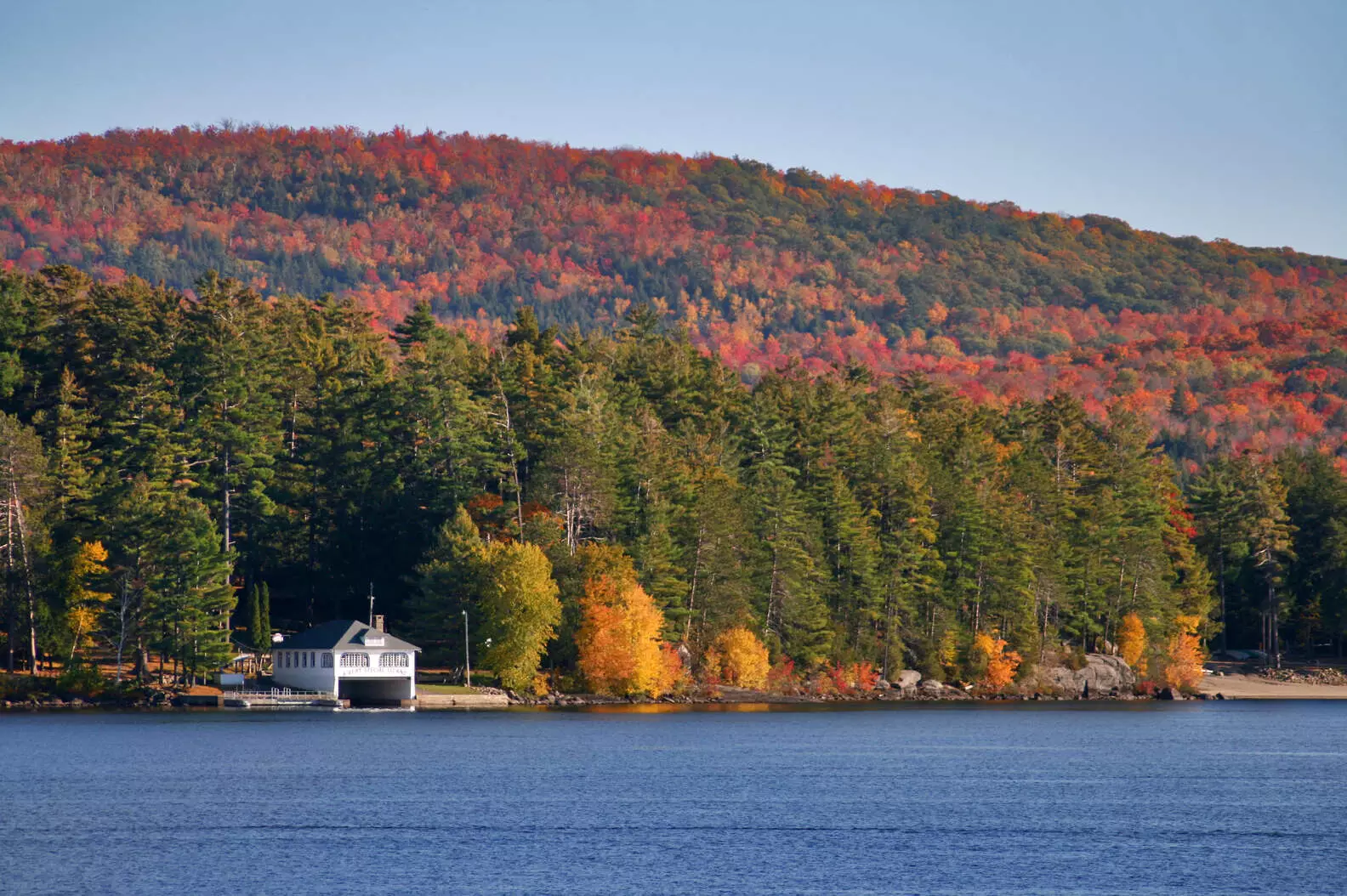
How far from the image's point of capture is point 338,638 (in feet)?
304

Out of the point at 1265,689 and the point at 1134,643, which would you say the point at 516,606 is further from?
the point at 1265,689

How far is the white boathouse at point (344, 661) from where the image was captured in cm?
9206

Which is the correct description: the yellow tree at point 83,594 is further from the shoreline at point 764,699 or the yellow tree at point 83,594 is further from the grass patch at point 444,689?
the grass patch at point 444,689

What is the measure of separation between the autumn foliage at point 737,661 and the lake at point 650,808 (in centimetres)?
1562

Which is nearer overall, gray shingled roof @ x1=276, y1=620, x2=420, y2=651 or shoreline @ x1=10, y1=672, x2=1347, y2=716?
shoreline @ x1=10, y1=672, x2=1347, y2=716

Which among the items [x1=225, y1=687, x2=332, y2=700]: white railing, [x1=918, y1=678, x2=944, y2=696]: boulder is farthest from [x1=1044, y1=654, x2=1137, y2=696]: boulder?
[x1=225, y1=687, x2=332, y2=700]: white railing

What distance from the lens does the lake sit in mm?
41031

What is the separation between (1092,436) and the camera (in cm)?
13638

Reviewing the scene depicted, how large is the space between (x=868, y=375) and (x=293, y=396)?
55456mm

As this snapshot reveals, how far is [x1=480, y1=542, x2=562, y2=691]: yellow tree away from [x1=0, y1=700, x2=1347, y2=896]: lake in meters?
7.48

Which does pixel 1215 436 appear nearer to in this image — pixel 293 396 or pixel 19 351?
pixel 293 396

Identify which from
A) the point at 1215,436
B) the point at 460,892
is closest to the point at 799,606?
the point at 460,892

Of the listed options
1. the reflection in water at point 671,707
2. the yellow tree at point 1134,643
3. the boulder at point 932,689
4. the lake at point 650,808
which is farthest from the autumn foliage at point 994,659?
the lake at point 650,808

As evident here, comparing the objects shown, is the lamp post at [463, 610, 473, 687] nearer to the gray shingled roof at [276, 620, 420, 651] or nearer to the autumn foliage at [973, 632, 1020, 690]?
the gray shingled roof at [276, 620, 420, 651]
